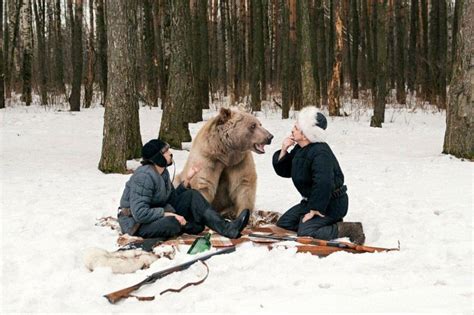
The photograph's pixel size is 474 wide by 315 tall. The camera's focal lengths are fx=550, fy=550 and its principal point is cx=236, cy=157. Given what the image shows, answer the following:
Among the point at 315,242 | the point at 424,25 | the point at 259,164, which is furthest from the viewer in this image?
the point at 424,25

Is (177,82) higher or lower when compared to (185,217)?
higher

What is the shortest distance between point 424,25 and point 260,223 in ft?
70.2

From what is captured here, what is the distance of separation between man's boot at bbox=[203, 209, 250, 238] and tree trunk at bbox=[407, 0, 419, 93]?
2081 cm

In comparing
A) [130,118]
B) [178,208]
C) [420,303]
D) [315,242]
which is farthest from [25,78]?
[420,303]

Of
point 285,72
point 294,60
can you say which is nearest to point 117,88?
point 285,72

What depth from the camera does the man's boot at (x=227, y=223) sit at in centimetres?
507

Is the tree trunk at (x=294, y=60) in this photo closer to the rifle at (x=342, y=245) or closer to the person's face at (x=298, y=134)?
the person's face at (x=298, y=134)

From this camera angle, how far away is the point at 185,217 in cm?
551

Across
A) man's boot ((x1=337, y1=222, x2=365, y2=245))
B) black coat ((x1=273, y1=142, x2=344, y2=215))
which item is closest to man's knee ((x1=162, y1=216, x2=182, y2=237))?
black coat ((x1=273, y1=142, x2=344, y2=215))

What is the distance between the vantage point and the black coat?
5082mm

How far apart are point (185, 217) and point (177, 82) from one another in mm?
6691

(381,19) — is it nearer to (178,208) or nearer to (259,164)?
(259,164)

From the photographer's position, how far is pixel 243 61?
27.9 m

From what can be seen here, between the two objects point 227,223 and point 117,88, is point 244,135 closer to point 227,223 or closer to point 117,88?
point 227,223
